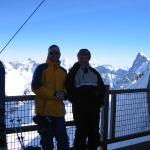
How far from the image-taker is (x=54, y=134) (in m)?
6.69

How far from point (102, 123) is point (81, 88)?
140 cm

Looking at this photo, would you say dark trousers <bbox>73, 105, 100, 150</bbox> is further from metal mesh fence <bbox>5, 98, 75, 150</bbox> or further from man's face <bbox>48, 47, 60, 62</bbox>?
man's face <bbox>48, 47, 60, 62</bbox>

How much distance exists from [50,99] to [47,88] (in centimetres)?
17

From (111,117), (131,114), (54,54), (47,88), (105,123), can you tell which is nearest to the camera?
(47,88)

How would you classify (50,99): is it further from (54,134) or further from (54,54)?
(54,54)

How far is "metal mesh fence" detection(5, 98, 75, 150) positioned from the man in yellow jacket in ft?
0.79

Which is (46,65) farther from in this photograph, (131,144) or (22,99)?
(131,144)

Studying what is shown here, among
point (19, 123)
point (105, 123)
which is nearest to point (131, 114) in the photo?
point (105, 123)

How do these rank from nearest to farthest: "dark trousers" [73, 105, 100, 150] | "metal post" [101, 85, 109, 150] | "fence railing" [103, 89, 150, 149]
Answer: "dark trousers" [73, 105, 100, 150] < "metal post" [101, 85, 109, 150] < "fence railing" [103, 89, 150, 149]

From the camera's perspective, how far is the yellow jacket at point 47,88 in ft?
21.2

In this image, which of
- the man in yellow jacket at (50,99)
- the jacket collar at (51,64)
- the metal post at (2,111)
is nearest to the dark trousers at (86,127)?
the man in yellow jacket at (50,99)

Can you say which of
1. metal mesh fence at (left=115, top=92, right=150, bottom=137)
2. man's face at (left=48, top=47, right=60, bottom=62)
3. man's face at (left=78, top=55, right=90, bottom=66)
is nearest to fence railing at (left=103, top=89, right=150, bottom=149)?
metal mesh fence at (left=115, top=92, right=150, bottom=137)

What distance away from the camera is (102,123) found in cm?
809

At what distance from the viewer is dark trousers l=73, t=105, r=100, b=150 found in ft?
22.6
